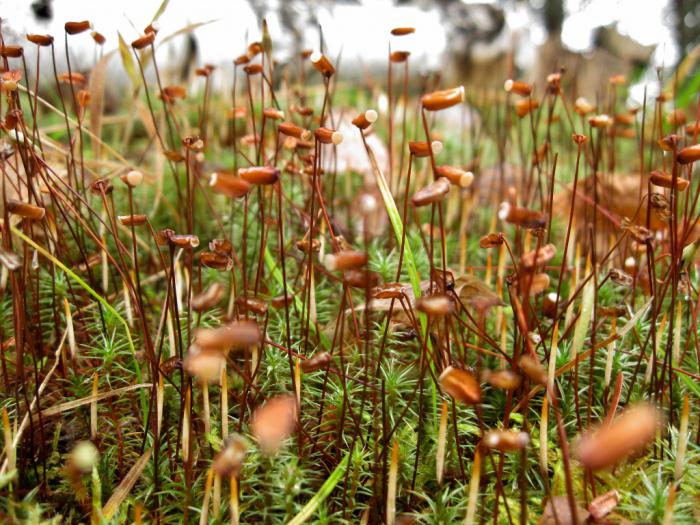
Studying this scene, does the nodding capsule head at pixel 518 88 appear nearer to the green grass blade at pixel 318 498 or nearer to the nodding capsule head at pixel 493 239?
the nodding capsule head at pixel 493 239

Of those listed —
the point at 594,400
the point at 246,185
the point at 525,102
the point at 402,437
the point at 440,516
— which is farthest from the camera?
the point at 525,102

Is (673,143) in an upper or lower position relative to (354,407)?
upper

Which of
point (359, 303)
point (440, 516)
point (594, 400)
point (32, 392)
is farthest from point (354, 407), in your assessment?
point (32, 392)

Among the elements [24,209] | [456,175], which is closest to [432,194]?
[456,175]

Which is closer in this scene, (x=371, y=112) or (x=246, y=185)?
(x=246, y=185)

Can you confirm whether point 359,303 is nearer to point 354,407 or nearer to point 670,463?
point 354,407

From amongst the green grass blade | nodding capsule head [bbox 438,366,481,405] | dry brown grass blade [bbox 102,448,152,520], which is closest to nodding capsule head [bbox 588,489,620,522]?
nodding capsule head [bbox 438,366,481,405]

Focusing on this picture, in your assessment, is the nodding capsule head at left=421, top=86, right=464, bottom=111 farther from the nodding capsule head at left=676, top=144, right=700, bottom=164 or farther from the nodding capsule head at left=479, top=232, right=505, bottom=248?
the nodding capsule head at left=676, top=144, right=700, bottom=164
